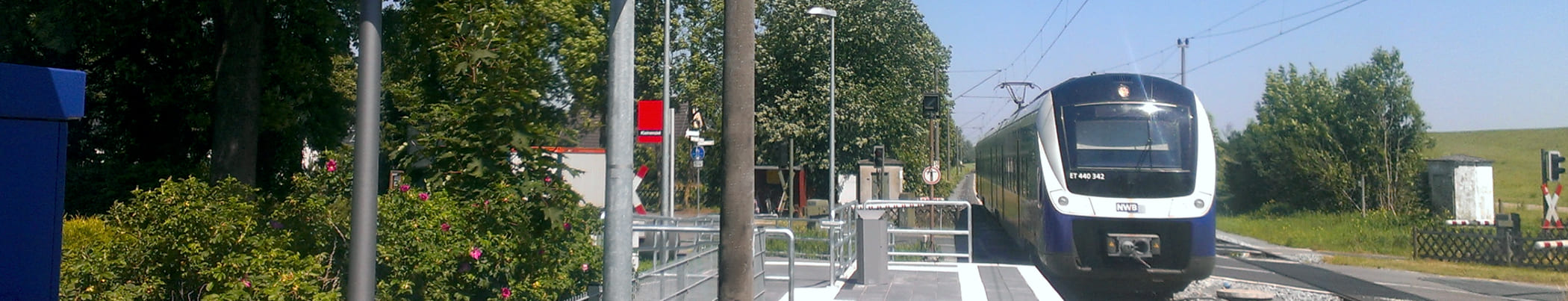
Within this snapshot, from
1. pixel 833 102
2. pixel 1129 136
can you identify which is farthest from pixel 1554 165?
pixel 833 102

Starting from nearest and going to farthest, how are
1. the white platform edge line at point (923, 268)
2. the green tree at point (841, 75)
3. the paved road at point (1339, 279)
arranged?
the white platform edge line at point (923, 268) → the paved road at point (1339, 279) → the green tree at point (841, 75)

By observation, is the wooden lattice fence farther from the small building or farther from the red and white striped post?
the small building

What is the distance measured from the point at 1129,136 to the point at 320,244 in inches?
381

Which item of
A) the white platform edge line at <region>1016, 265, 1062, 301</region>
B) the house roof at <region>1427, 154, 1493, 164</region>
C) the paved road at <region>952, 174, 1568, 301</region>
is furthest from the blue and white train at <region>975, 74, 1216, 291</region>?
the house roof at <region>1427, 154, 1493, 164</region>

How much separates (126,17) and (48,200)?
1060cm

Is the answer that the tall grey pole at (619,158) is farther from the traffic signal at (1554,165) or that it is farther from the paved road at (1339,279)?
the traffic signal at (1554,165)

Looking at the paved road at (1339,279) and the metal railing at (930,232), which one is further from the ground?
the metal railing at (930,232)

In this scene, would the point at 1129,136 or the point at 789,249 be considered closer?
the point at 789,249

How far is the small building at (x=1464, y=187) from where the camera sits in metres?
29.4

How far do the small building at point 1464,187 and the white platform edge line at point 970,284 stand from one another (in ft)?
68.3

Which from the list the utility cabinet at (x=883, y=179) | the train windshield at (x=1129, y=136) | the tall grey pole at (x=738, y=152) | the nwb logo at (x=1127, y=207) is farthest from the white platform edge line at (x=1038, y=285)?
the utility cabinet at (x=883, y=179)

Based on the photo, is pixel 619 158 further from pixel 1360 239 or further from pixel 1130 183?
pixel 1360 239

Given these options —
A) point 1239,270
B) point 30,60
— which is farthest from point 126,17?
point 1239,270

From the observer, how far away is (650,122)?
15.0m
